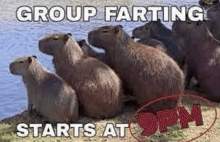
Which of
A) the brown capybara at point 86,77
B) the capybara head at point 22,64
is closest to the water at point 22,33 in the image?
the capybara head at point 22,64

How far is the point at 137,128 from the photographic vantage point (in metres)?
5.27

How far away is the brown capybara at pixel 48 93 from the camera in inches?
209

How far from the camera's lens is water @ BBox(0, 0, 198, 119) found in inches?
301

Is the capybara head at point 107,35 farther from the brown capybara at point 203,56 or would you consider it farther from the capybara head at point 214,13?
the capybara head at point 214,13

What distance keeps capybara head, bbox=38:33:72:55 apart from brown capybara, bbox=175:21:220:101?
2.12m

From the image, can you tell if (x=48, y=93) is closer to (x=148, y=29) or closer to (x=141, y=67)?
(x=141, y=67)

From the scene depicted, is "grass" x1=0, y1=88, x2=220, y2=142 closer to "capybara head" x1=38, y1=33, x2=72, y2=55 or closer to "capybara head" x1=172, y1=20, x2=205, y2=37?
"capybara head" x1=38, y1=33, x2=72, y2=55

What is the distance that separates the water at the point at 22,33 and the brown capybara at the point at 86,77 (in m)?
1.75

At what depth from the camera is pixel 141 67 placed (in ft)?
18.5

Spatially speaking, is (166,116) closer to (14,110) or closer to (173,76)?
(173,76)

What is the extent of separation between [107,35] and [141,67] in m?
0.69

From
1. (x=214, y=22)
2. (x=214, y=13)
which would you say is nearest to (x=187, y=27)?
(x=214, y=22)

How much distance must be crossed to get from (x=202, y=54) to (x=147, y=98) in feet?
5.04

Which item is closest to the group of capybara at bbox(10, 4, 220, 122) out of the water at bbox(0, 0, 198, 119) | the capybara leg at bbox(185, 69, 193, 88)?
the capybara leg at bbox(185, 69, 193, 88)
